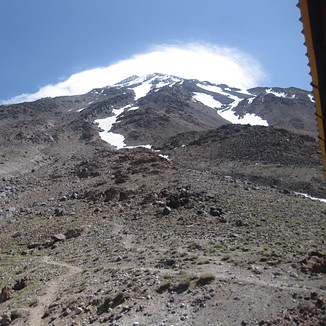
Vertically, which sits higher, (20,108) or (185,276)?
(20,108)

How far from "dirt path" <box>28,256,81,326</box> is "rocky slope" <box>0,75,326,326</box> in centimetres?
6

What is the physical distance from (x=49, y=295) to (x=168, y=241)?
23.6ft

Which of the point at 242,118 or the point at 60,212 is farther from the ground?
the point at 242,118

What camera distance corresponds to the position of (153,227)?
76.6 ft

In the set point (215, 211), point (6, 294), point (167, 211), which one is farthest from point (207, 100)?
point (6, 294)

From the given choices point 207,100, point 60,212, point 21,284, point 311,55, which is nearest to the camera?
point 311,55

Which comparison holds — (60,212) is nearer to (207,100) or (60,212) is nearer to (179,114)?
(179,114)

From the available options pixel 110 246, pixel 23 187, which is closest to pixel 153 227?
pixel 110 246

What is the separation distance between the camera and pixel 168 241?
19.9 m

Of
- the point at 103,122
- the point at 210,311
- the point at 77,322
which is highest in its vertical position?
the point at 103,122

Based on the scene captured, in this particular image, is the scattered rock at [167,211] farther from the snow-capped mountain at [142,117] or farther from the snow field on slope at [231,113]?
the snow field on slope at [231,113]

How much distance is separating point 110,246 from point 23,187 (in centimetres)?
3027

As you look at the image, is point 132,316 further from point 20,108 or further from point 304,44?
point 20,108

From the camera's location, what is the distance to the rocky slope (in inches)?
443
